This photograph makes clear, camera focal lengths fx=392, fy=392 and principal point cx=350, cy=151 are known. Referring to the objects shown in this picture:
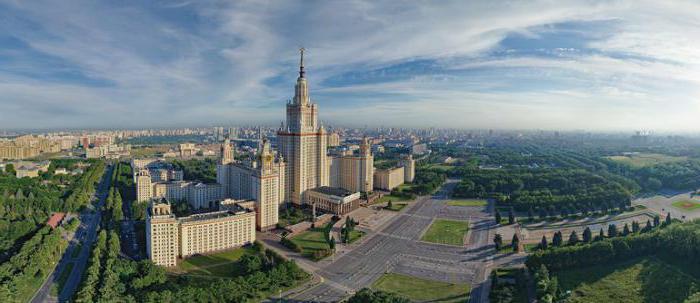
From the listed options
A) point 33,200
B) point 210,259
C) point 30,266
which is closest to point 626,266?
point 210,259

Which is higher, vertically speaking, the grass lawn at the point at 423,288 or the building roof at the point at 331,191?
the building roof at the point at 331,191

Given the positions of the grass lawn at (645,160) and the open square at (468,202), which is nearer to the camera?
the open square at (468,202)

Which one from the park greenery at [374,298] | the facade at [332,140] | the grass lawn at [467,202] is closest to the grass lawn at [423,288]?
the park greenery at [374,298]

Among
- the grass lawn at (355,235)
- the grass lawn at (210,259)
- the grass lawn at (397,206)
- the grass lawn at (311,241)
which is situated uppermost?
the grass lawn at (397,206)

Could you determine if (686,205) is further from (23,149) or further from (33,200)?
(23,149)

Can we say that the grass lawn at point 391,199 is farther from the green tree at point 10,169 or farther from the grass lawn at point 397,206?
the green tree at point 10,169

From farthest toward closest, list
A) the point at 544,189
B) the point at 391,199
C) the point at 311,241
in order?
the point at 544,189, the point at 391,199, the point at 311,241

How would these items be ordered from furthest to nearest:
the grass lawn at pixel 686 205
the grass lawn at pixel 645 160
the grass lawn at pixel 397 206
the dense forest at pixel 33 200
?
1. the grass lawn at pixel 645 160
2. the grass lawn at pixel 397 206
3. the grass lawn at pixel 686 205
4. the dense forest at pixel 33 200
